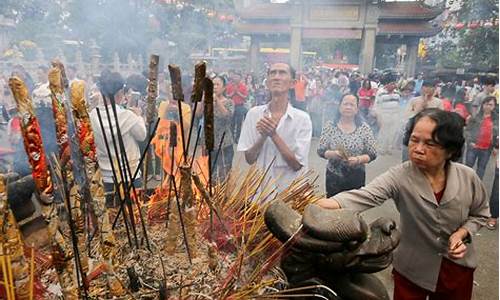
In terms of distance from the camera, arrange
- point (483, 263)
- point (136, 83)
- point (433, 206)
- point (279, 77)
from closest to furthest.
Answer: point (433, 206), point (279, 77), point (483, 263), point (136, 83)

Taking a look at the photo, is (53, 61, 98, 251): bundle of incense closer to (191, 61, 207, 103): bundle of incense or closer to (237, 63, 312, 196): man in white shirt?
(191, 61, 207, 103): bundle of incense

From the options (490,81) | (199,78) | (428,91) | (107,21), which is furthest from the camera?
(490,81)

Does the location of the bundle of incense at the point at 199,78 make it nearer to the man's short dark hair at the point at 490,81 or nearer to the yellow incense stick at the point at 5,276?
the yellow incense stick at the point at 5,276

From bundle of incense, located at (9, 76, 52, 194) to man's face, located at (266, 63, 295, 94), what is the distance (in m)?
1.93

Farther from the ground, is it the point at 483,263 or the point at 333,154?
the point at 333,154

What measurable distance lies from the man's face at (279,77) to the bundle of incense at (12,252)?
1.98 meters

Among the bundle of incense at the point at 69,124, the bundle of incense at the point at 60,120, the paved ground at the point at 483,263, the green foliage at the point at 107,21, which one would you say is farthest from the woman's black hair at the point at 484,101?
the bundle of incense at the point at 60,120

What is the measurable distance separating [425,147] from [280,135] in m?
1.22

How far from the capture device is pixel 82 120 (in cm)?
108

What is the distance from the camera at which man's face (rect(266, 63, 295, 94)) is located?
8.73ft

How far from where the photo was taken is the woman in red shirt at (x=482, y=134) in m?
A: 4.69

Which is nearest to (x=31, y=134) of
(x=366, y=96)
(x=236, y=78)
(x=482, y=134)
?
(x=482, y=134)

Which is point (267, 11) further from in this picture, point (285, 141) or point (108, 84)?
point (108, 84)

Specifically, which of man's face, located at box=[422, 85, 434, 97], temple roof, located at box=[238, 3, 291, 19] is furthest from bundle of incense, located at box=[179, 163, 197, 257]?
temple roof, located at box=[238, 3, 291, 19]
